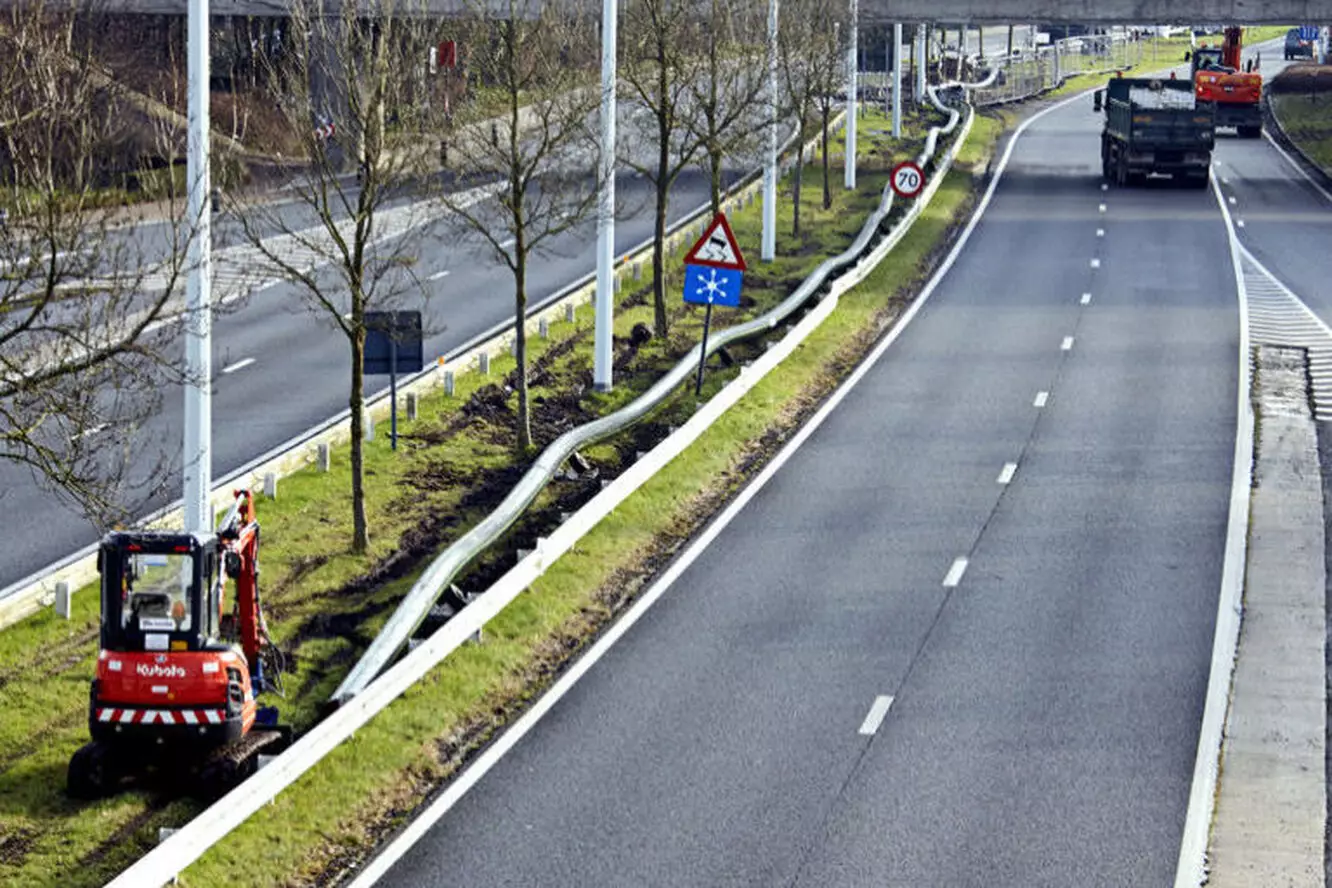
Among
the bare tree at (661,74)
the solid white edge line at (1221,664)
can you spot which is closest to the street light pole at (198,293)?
the solid white edge line at (1221,664)

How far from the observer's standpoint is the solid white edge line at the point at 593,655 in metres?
19.1

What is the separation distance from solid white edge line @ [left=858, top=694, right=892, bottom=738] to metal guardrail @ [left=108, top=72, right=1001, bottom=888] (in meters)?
4.36

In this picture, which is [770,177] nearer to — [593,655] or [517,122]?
[517,122]

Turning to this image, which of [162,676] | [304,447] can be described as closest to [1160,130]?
[304,447]

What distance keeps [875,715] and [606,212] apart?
1684cm

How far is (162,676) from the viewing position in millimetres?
19812

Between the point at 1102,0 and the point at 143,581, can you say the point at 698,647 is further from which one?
the point at 1102,0

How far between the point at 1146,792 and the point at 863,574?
7708 mm

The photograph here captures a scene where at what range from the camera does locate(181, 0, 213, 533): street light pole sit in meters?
24.2

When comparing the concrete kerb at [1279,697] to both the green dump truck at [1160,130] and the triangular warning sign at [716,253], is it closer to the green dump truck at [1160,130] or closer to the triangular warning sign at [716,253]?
the triangular warning sign at [716,253]

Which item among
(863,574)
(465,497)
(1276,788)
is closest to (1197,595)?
(863,574)

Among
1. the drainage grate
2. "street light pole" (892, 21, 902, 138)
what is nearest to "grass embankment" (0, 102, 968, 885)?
the drainage grate

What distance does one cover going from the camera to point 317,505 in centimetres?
3030

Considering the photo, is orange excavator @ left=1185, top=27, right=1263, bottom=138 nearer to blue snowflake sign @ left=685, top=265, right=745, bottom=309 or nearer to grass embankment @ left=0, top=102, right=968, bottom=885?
grass embankment @ left=0, top=102, right=968, bottom=885
